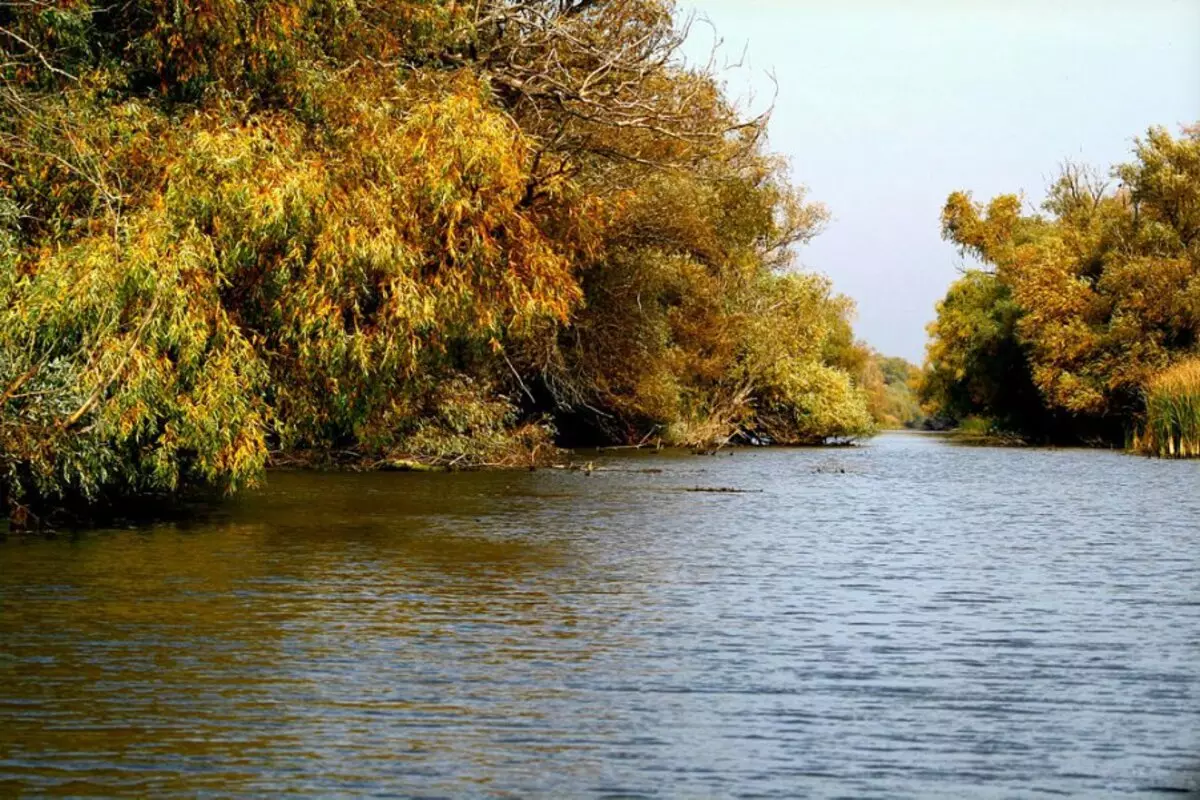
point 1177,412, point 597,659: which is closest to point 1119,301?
point 1177,412

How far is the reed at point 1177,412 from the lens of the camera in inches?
1719

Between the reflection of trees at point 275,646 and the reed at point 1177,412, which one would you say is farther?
the reed at point 1177,412

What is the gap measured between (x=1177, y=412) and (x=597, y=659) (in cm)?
3793

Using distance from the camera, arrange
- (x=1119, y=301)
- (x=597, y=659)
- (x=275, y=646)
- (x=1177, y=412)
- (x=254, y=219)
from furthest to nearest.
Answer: (x=1119, y=301)
(x=1177, y=412)
(x=254, y=219)
(x=275, y=646)
(x=597, y=659)

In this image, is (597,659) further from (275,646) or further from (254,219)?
(254,219)

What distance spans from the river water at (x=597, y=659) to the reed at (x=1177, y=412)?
2310 centimetres

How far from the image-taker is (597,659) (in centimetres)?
1120

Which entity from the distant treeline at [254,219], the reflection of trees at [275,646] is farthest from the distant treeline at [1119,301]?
the reflection of trees at [275,646]

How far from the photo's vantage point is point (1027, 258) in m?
69.2

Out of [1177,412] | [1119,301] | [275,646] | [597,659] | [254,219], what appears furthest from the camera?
[1119,301]

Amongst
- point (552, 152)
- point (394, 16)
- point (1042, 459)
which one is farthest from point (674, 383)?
point (394, 16)

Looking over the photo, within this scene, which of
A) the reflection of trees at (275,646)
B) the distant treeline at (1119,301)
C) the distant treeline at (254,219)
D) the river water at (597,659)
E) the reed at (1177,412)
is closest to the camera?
the river water at (597,659)

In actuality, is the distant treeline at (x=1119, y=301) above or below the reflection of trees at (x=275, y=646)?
above

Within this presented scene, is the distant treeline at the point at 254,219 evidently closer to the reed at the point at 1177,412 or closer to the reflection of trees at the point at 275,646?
the reflection of trees at the point at 275,646
